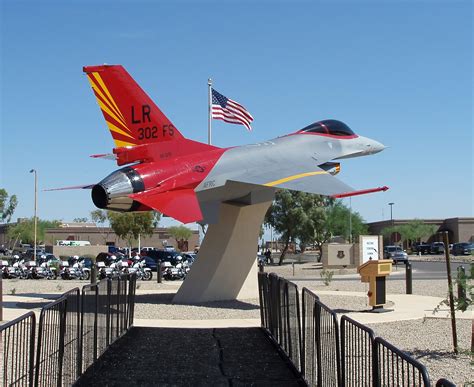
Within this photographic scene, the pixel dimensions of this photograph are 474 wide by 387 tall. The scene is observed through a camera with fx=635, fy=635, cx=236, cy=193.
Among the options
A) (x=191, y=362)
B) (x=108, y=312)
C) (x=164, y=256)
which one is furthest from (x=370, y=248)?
(x=164, y=256)

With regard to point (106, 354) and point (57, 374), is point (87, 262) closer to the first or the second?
point (106, 354)

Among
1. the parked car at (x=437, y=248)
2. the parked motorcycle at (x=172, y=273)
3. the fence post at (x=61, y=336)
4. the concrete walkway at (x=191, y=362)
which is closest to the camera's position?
the fence post at (x=61, y=336)

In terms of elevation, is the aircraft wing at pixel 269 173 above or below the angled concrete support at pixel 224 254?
above

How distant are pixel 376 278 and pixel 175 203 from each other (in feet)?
18.2

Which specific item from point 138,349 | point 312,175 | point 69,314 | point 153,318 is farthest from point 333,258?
point 69,314

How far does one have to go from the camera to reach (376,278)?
647 inches

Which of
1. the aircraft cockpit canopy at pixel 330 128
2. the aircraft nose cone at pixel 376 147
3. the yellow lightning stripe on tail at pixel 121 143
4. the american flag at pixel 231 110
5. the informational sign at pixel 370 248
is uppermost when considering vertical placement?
the american flag at pixel 231 110

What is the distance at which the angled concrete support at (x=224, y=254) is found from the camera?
18.4 metres

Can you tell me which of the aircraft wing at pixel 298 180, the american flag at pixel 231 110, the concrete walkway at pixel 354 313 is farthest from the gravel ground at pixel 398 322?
the american flag at pixel 231 110

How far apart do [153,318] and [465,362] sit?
8.03 metres

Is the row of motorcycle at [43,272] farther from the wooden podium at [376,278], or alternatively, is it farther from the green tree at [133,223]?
the green tree at [133,223]

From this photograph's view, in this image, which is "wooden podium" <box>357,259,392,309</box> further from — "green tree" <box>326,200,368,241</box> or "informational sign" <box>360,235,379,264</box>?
"green tree" <box>326,200,368,241</box>

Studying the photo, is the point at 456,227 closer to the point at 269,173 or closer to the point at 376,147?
the point at 376,147

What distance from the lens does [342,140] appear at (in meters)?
21.0
